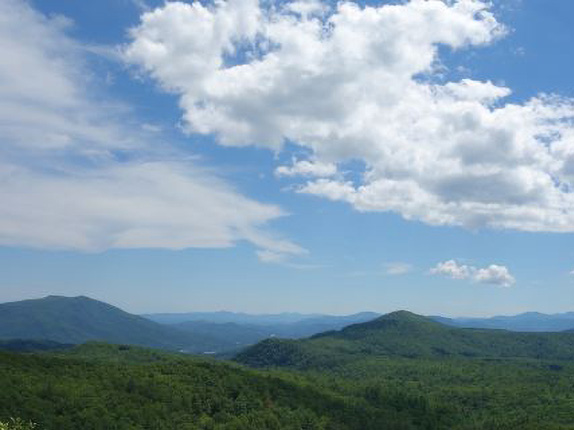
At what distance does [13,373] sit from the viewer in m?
167

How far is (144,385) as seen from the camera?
200 meters

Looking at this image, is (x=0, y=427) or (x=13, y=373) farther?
(x=13, y=373)

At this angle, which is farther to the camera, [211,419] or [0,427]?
[211,419]

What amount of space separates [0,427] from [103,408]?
126m

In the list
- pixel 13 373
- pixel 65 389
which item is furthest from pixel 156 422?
pixel 13 373

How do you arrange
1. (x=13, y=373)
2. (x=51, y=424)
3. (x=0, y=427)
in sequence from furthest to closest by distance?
1. (x=13, y=373)
2. (x=51, y=424)
3. (x=0, y=427)

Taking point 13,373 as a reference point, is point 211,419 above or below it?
below

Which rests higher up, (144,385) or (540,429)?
(144,385)

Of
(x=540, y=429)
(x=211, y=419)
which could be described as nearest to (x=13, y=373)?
(x=211, y=419)

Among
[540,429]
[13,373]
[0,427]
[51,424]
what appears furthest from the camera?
[540,429]

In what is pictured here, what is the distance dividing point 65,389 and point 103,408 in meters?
12.5

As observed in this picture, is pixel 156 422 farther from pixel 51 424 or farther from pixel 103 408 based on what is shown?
pixel 51 424

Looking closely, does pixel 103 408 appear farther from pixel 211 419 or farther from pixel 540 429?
pixel 540 429

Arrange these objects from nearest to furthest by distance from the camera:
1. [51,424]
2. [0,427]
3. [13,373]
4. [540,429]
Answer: [0,427]
[51,424]
[13,373]
[540,429]
